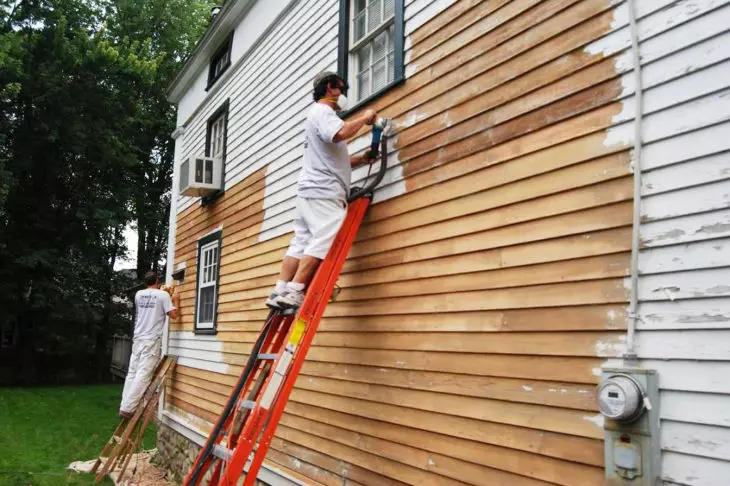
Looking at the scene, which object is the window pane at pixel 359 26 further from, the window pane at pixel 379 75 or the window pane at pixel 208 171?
the window pane at pixel 208 171

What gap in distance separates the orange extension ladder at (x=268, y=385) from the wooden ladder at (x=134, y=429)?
463cm

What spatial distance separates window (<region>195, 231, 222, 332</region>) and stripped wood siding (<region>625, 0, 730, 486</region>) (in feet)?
21.1

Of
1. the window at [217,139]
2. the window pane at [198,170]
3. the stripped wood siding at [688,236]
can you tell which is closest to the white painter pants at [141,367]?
the window at [217,139]

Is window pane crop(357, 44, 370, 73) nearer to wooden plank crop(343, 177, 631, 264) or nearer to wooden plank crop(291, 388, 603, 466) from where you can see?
wooden plank crop(343, 177, 631, 264)

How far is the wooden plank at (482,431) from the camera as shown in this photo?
9.67ft

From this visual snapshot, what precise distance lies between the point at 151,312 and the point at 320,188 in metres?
5.69

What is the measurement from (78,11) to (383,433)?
21.9m

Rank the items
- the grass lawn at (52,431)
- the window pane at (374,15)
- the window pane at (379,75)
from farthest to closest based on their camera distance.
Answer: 1. the grass lawn at (52,431)
2. the window pane at (374,15)
3. the window pane at (379,75)

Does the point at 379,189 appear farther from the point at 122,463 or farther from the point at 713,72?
the point at 122,463

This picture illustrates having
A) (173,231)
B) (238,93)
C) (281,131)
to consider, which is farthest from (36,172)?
(281,131)

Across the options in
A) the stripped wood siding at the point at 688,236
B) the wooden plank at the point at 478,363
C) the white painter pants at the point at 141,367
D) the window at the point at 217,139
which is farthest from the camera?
the white painter pants at the point at 141,367

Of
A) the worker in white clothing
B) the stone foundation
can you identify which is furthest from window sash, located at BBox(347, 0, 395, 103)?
the stone foundation

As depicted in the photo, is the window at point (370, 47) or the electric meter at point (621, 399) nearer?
the electric meter at point (621, 399)

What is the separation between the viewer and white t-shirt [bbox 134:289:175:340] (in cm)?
910
